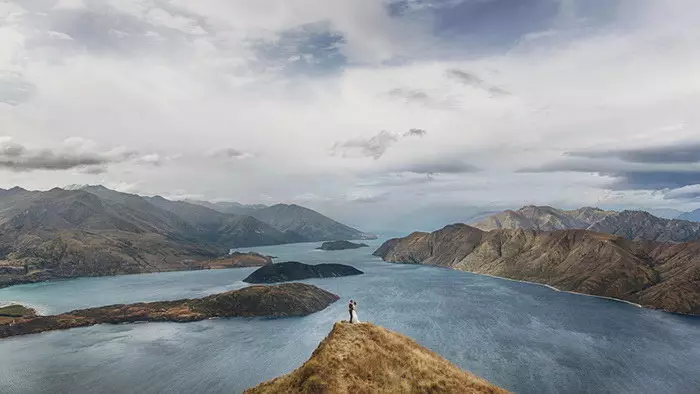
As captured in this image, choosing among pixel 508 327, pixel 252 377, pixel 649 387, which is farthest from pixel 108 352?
pixel 649 387

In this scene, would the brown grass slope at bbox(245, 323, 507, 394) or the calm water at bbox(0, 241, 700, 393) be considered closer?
the brown grass slope at bbox(245, 323, 507, 394)

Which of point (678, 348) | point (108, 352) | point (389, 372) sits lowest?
point (678, 348)

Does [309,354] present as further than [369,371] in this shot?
Yes

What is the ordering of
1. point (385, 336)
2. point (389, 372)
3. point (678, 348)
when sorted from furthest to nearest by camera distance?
point (678, 348) → point (385, 336) → point (389, 372)

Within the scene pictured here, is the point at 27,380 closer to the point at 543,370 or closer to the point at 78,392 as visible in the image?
the point at 78,392

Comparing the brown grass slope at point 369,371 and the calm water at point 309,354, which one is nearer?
the brown grass slope at point 369,371

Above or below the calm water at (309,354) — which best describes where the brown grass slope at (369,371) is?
above

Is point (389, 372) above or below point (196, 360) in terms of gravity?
above

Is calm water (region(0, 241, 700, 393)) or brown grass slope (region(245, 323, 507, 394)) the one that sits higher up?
brown grass slope (region(245, 323, 507, 394))
